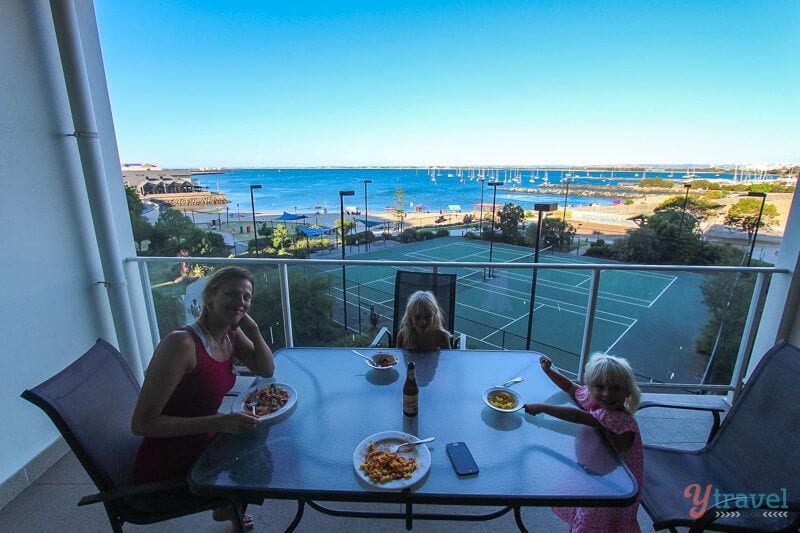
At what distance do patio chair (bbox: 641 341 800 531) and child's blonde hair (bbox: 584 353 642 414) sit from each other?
0.41m

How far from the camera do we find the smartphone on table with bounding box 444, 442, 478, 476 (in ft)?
3.35

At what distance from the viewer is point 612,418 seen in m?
1.25

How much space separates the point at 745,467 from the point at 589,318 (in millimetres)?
1357

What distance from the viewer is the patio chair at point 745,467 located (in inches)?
50.8

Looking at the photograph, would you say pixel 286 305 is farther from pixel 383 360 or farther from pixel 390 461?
pixel 390 461

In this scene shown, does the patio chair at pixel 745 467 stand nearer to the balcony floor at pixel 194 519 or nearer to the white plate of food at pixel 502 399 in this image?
the balcony floor at pixel 194 519

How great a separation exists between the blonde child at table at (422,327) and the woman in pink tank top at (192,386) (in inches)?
35.1

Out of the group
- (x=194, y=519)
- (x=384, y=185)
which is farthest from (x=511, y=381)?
(x=384, y=185)

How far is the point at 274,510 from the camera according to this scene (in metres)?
1.82

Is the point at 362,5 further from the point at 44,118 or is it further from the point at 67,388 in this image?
the point at 67,388

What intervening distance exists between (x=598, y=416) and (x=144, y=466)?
1.75 m

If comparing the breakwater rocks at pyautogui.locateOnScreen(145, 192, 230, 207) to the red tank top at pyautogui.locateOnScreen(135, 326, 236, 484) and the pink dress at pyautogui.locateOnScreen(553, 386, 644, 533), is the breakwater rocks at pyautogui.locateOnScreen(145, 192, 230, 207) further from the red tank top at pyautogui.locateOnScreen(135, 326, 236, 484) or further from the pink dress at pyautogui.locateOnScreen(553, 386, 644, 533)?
the pink dress at pyautogui.locateOnScreen(553, 386, 644, 533)

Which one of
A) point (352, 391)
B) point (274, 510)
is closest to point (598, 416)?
point (352, 391)

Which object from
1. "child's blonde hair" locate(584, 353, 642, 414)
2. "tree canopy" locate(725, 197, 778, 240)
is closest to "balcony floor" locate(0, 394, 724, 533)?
"child's blonde hair" locate(584, 353, 642, 414)
